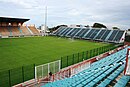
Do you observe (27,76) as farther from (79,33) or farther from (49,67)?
(79,33)

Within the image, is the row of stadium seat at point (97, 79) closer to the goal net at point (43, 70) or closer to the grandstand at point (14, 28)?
the goal net at point (43, 70)

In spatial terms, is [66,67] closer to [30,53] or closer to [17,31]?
[30,53]

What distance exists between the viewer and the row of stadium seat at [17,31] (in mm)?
46088

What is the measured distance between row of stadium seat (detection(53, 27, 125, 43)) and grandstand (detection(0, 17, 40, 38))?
11.9m

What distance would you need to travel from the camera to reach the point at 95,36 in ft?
155

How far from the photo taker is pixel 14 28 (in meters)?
50.7

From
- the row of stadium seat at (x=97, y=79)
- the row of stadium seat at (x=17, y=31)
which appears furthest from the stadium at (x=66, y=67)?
the row of stadium seat at (x=17, y=31)

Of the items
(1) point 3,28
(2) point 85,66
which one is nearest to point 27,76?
(2) point 85,66

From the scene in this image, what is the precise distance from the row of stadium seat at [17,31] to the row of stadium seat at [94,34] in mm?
10679

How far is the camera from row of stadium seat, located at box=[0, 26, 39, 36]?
46088 mm

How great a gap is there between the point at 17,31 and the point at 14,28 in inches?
75.3

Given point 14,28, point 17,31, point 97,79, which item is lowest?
point 97,79

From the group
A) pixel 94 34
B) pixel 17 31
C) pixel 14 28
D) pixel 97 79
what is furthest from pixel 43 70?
pixel 14 28

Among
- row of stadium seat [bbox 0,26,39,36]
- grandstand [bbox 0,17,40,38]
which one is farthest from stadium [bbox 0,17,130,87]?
grandstand [bbox 0,17,40,38]
